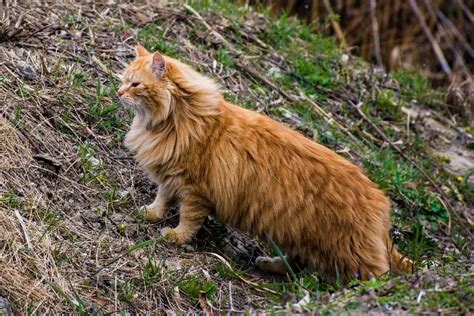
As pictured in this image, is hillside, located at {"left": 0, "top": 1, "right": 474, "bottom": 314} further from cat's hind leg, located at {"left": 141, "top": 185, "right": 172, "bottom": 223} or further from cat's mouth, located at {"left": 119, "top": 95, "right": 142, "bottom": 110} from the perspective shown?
cat's mouth, located at {"left": 119, "top": 95, "right": 142, "bottom": 110}

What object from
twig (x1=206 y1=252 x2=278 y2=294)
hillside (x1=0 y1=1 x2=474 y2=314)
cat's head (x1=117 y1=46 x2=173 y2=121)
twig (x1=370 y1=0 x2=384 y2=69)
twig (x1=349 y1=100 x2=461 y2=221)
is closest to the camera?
hillside (x1=0 y1=1 x2=474 y2=314)

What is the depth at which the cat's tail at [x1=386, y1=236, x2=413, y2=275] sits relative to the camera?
4926 mm

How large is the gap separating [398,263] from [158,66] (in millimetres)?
1846

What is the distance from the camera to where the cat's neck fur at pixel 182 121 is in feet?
16.3

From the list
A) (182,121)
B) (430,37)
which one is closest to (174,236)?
(182,121)

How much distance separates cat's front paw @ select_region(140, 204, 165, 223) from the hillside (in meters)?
0.06

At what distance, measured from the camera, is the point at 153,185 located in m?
5.57

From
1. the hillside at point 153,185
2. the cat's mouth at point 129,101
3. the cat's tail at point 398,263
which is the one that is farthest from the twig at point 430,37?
the cat's mouth at point 129,101

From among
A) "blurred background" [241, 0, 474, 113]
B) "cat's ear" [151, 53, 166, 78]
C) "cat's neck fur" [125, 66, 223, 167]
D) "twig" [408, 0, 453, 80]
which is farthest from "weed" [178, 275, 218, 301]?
"twig" [408, 0, 453, 80]

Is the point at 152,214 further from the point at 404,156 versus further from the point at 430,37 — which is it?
the point at 430,37

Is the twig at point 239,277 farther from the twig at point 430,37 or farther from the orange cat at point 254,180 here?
the twig at point 430,37

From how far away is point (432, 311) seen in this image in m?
3.52

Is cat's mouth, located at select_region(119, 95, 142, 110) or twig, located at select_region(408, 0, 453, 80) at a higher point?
cat's mouth, located at select_region(119, 95, 142, 110)

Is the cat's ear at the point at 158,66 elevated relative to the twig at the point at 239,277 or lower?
A: elevated
